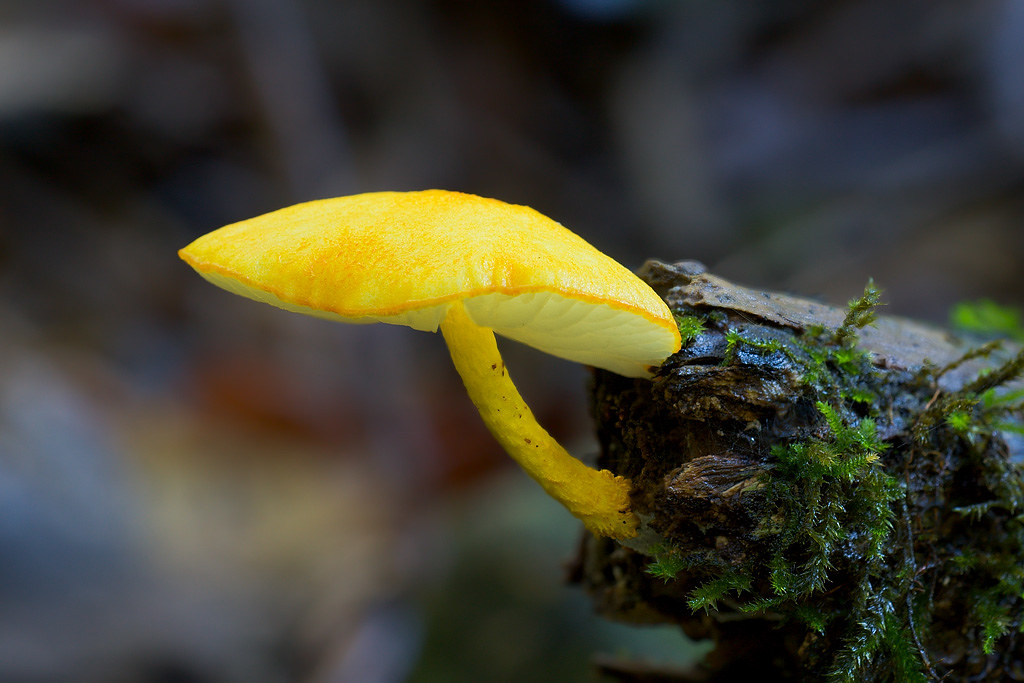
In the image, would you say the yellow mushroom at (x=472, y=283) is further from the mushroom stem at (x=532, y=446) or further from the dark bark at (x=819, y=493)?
the dark bark at (x=819, y=493)

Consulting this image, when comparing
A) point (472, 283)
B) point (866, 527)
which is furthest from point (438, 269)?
point (866, 527)

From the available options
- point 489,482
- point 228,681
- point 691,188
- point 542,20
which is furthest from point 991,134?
point 228,681

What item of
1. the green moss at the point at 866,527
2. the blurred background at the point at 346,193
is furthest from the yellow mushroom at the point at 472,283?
the blurred background at the point at 346,193

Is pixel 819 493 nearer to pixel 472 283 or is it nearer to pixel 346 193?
pixel 472 283

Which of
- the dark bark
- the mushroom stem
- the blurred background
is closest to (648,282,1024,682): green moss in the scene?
the dark bark

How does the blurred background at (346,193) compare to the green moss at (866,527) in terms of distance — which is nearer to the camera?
the green moss at (866,527)

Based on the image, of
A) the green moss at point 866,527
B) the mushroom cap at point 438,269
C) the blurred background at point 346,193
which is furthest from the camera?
the blurred background at point 346,193

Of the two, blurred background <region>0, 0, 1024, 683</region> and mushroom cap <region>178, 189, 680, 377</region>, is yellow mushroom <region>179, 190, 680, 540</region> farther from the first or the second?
blurred background <region>0, 0, 1024, 683</region>
